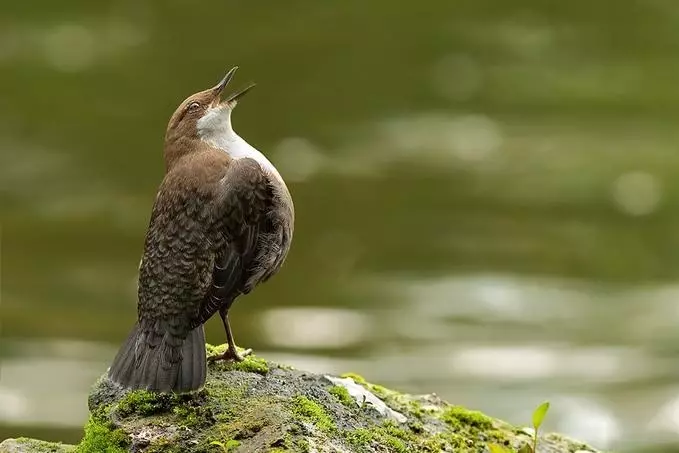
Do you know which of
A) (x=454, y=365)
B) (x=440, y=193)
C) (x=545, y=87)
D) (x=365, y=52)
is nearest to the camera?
(x=454, y=365)

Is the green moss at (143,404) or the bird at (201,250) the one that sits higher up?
the bird at (201,250)

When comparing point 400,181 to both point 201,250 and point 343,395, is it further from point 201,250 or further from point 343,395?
point 343,395

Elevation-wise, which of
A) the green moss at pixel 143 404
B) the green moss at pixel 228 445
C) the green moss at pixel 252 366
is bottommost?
the green moss at pixel 228 445

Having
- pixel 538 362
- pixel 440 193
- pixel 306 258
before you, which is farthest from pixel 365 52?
pixel 538 362

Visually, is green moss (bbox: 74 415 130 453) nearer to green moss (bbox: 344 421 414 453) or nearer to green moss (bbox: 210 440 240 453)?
green moss (bbox: 210 440 240 453)

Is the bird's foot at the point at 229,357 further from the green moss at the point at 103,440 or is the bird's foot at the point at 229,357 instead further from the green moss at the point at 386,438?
the green moss at the point at 386,438

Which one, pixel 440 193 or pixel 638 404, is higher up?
pixel 440 193

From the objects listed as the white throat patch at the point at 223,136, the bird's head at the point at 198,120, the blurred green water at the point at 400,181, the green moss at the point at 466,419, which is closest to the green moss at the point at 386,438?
the green moss at the point at 466,419

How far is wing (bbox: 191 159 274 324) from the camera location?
611 cm

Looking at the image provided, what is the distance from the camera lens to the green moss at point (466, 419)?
19.6ft

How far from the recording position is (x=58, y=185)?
16.3m

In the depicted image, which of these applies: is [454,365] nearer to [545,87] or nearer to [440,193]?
[440,193]

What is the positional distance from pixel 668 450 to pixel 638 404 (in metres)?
0.68

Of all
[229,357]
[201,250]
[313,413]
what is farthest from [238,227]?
[313,413]
